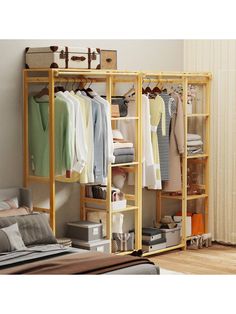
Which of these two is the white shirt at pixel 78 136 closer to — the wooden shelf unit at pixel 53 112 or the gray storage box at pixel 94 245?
the wooden shelf unit at pixel 53 112

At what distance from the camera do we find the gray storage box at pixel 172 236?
633 centimetres

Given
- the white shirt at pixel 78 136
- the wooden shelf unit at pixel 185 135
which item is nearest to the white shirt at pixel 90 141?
the white shirt at pixel 78 136

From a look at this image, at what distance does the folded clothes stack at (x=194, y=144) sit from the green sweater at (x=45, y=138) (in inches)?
67.5

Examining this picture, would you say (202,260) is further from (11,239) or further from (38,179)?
(11,239)

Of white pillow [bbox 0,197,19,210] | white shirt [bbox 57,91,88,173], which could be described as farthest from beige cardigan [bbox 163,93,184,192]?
white pillow [bbox 0,197,19,210]

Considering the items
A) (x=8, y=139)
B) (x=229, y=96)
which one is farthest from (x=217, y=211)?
(x=8, y=139)

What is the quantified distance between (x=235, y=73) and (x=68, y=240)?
8.25 feet

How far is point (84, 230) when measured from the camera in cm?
552

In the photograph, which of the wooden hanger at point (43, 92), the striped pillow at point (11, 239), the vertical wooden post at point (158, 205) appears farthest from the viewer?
the vertical wooden post at point (158, 205)

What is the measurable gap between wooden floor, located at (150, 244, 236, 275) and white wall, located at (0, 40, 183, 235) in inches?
24.8

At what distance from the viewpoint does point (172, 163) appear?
20.8ft

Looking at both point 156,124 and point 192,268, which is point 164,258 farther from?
point 156,124

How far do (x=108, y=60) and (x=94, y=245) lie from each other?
1.72m

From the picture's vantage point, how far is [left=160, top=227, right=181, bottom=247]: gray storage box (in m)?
6.33
